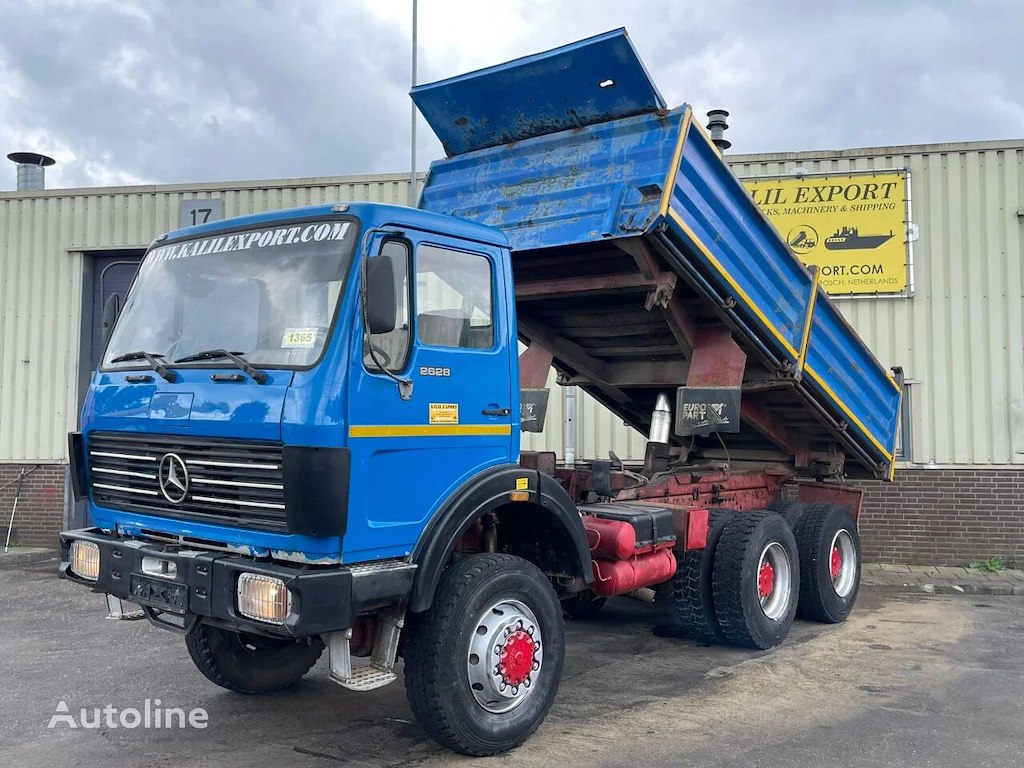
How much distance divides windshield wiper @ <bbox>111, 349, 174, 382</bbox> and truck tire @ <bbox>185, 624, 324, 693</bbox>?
1.70m

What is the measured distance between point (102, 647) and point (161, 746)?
8.67 ft

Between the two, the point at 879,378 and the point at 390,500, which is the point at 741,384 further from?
the point at 390,500

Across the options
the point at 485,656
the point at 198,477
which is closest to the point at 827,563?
the point at 485,656

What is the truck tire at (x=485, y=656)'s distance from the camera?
4.40 metres

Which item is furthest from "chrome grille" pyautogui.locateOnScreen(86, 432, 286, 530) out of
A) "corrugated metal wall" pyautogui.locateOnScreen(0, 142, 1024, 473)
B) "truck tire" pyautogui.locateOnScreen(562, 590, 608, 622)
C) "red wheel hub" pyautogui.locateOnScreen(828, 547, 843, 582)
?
"corrugated metal wall" pyautogui.locateOnScreen(0, 142, 1024, 473)

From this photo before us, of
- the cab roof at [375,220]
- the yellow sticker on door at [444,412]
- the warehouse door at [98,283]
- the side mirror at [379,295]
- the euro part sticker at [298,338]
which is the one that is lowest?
the yellow sticker on door at [444,412]

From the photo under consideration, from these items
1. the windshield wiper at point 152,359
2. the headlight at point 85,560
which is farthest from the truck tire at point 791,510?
the headlight at point 85,560

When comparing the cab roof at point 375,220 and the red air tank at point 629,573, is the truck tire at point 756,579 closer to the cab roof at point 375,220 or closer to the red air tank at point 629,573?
the red air tank at point 629,573

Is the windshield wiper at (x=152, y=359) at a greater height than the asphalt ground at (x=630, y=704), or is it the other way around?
the windshield wiper at (x=152, y=359)

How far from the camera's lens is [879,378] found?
8.18m

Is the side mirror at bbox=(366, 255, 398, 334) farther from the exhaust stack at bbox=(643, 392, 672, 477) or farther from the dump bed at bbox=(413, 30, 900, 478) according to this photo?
the exhaust stack at bbox=(643, 392, 672, 477)

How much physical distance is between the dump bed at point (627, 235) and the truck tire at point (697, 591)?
134 cm

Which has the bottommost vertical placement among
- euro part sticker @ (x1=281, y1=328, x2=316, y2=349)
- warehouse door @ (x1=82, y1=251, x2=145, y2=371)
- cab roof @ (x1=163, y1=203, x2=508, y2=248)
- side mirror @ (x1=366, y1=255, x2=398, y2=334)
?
euro part sticker @ (x1=281, y1=328, x2=316, y2=349)

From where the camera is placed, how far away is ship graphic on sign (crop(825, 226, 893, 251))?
11.2m
